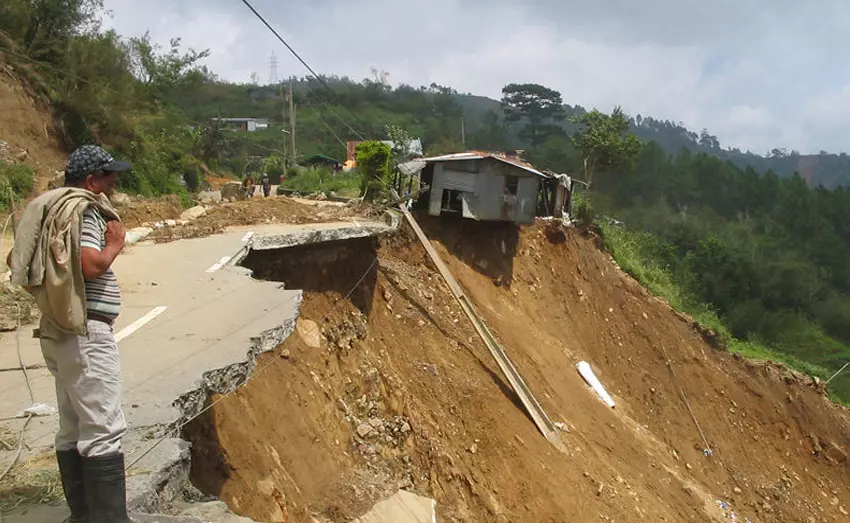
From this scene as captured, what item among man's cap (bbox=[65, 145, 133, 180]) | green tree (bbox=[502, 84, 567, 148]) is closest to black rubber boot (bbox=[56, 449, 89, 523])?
man's cap (bbox=[65, 145, 133, 180])

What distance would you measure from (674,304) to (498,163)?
23.6 feet

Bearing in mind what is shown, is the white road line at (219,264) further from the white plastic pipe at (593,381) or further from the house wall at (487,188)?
the white plastic pipe at (593,381)

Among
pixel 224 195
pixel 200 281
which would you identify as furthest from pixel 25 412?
pixel 224 195

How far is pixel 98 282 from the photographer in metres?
3.15

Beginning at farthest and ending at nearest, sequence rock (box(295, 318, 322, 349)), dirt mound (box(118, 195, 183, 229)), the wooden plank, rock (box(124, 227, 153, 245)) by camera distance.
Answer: dirt mound (box(118, 195, 183, 229)) < the wooden plank < rock (box(124, 227, 153, 245)) < rock (box(295, 318, 322, 349))

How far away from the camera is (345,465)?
7.43 metres

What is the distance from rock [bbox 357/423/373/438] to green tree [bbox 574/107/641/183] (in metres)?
22.2

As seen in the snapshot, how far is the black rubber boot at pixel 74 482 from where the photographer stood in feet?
10.3

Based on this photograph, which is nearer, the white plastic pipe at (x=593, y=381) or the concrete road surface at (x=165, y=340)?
the concrete road surface at (x=165, y=340)

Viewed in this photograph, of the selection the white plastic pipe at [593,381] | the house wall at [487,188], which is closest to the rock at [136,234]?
the house wall at [487,188]

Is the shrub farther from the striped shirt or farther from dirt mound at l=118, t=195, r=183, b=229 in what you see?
the striped shirt

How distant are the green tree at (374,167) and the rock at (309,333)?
7.18m

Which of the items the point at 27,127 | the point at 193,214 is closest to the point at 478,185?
the point at 193,214

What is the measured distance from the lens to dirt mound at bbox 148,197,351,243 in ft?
36.0
